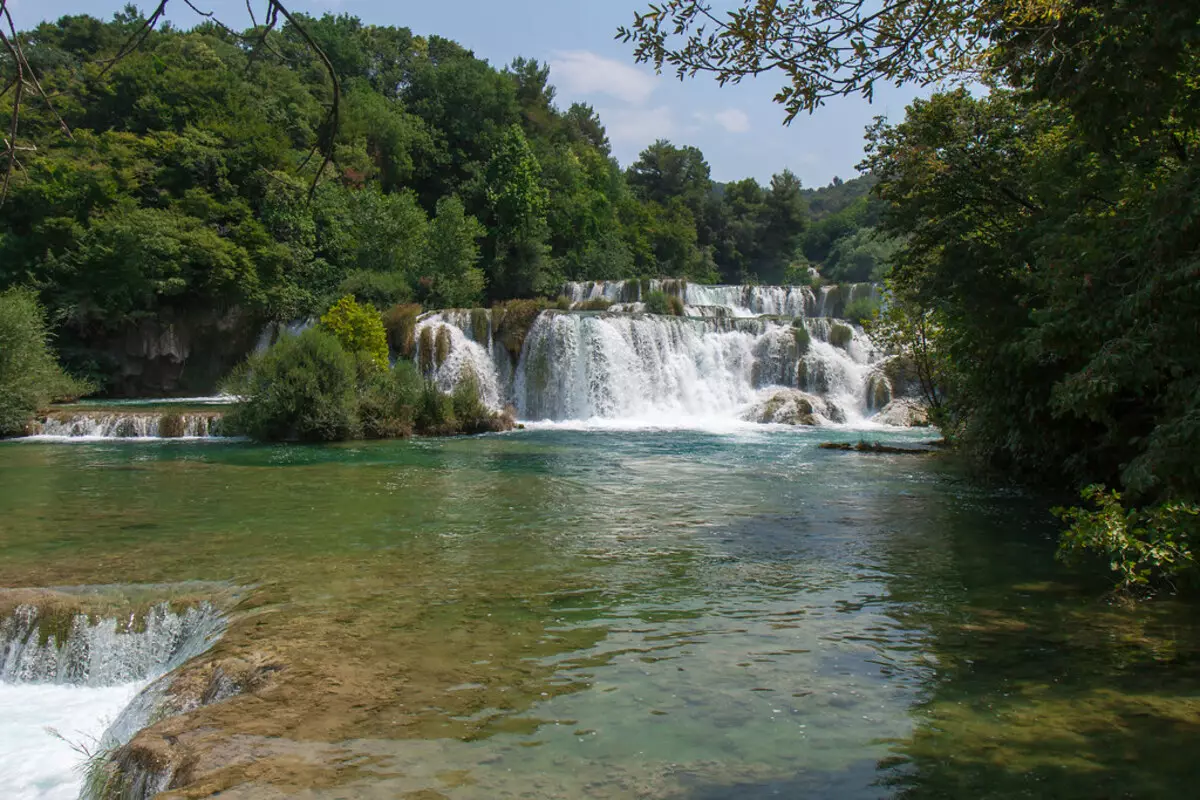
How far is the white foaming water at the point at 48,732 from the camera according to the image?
4941mm

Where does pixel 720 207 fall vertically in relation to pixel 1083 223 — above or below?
above

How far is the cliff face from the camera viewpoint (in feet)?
104

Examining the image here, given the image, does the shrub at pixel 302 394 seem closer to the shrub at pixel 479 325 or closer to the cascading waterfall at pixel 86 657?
the shrub at pixel 479 325

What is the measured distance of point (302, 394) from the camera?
20.2m

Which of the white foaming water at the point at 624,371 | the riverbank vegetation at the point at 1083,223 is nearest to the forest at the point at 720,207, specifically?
the riverbank vegetation at the point at 1083,223

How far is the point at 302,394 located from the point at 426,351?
328 inches

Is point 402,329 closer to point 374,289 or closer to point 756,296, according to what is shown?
point 374,289

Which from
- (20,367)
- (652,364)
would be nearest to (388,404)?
(20,367)

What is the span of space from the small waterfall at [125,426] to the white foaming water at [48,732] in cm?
1645

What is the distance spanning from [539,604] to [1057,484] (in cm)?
884

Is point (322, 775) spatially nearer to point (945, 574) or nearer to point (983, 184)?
point (945, 574)

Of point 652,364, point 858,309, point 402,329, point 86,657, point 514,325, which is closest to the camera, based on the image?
point 86,657

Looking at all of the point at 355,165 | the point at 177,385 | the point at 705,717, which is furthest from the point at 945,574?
the point at 355,165

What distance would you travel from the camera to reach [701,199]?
67625 millimetres
